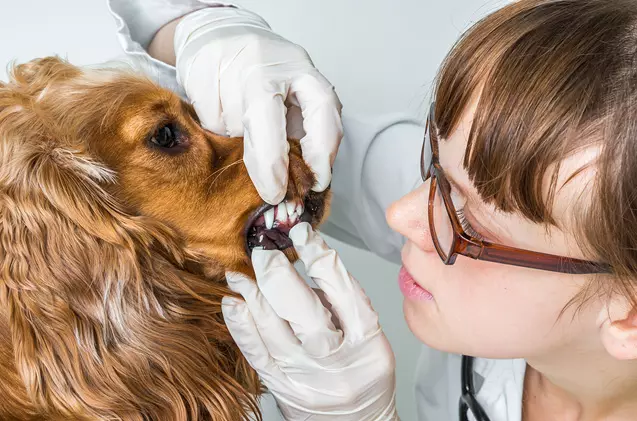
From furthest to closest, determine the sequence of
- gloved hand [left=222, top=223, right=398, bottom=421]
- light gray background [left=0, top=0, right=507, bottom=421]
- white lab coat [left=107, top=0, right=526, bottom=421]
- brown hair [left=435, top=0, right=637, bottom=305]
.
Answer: light gray background [left=0, top=0, right=507, bottom=421]
white lab coat [left=107, top=0, right=526, bottom=421]
gloved hand [left=222, top=223, right=398, bottom=421]
brown hair [left=435, top=0, right=637, bottom=305]

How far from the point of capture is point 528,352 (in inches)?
46.1

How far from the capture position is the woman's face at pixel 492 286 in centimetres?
100

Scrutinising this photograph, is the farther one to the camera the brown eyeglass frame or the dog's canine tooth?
the dog's canine tooth

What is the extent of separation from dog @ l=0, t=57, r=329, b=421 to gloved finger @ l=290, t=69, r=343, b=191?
0.03m

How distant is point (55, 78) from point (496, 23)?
936 mm

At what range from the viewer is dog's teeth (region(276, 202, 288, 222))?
4.48ft

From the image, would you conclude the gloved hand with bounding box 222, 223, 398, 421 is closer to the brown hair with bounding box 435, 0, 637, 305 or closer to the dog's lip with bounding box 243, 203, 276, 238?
the dog's lip with bounding box 243, 203, 276, 238

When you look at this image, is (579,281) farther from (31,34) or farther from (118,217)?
(31,34)

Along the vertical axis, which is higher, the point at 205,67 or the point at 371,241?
the point at 205,67

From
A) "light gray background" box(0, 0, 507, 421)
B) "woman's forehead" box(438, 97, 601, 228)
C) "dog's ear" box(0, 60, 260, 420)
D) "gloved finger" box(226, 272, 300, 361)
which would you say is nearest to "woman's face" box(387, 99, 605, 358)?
"woman's forehead" box(438, 97, 601, 228)

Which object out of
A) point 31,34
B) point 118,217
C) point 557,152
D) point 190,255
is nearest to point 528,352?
point 557,152

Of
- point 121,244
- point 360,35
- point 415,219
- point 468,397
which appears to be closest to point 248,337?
point 121,244

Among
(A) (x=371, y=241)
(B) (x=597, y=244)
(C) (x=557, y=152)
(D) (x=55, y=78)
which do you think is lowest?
(A) (x=371, y=241)

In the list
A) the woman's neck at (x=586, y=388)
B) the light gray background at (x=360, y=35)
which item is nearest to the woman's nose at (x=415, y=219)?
the woman's neck at (x=586, y=388)
